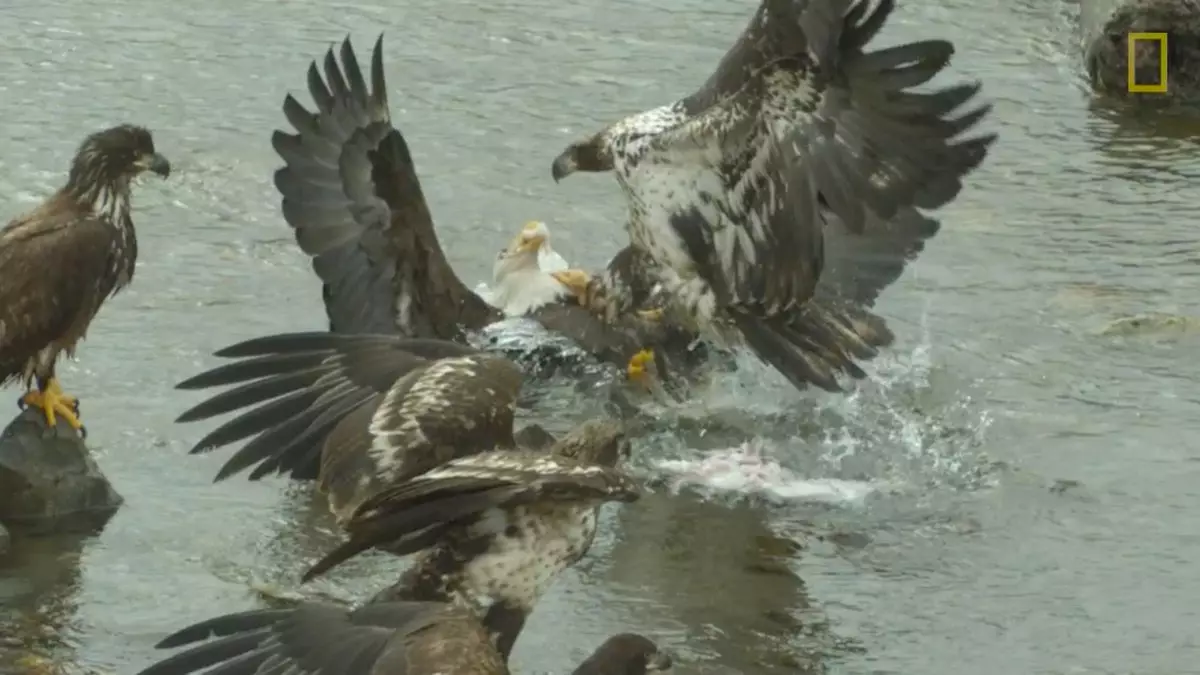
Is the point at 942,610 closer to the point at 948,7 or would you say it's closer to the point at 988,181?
the point at 988,181

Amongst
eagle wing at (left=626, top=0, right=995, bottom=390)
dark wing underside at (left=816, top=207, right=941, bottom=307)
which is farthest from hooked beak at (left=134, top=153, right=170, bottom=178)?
dark wing underside at (left=816, top=207, right=941, bottom=307)

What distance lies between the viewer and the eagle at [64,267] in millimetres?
7527

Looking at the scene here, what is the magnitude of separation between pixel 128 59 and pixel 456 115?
5.42 ft

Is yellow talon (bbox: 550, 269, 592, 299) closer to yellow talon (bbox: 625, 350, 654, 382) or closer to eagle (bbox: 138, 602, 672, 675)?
yellow talon (bbox: 625, 350, 654, 382)

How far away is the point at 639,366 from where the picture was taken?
902 centimetres

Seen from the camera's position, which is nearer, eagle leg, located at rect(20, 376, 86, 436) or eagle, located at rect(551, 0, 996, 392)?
eagle leg, located at rect(20, 376, 86, 436)

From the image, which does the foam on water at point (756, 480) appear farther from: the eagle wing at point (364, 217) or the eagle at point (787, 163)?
the eagle wing at point (364, 217)

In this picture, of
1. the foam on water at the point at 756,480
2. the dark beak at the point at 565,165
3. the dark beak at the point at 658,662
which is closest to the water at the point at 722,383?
the foam on water at the point at 756,480

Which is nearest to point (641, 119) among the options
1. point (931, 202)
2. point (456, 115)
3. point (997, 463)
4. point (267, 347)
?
point (931, 202)

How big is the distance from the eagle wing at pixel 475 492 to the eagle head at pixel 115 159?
7.36ft

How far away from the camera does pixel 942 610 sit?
702 centimetres

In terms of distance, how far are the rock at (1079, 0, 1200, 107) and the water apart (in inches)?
7.0

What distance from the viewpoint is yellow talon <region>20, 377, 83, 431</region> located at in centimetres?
755

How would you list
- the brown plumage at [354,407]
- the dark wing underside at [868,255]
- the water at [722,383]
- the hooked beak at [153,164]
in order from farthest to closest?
the dark wing underside at [868,255], the hooked beak at [153,164], the water at [722,383], the brown plumage at [354,407]
